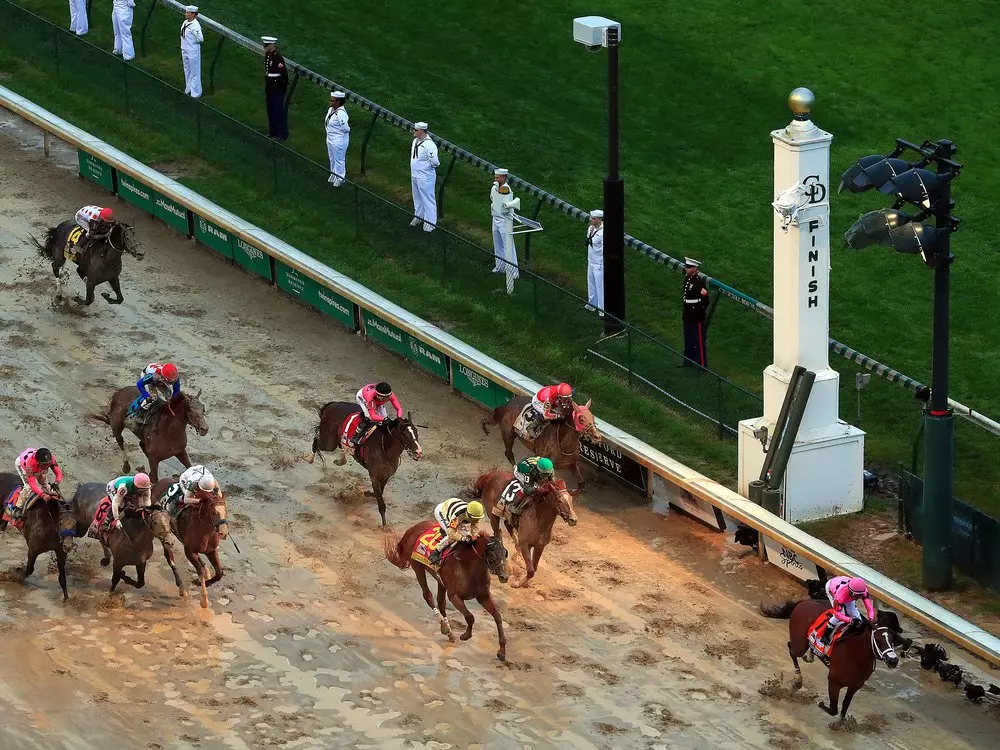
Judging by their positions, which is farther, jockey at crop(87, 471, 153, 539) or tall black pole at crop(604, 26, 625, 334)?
tall black pole at crop(604, 26, 625, 334)

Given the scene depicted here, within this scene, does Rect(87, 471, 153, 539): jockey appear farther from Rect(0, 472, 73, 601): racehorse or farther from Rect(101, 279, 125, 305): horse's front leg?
Rect(101, 279, 125, 305): horse's front leg

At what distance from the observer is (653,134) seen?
30.1 m

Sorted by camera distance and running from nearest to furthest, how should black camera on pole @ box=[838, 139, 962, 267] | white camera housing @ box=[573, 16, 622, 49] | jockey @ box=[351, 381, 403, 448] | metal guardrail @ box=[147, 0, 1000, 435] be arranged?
1. black camera on pole @ box=[838, 139, 962, 267]
2. jockey @ box=[351, 381, 403, 448]
3. metal guardrail @ box=[147, 0, 1000, 435]
4. white camera housing @ box=[573, 16, 622, 49]

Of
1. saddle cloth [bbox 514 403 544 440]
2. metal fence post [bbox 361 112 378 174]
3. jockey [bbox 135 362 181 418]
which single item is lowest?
saddle cloth [bbox 514 403 544 440]

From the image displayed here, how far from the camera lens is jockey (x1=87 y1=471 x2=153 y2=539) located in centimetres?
1844

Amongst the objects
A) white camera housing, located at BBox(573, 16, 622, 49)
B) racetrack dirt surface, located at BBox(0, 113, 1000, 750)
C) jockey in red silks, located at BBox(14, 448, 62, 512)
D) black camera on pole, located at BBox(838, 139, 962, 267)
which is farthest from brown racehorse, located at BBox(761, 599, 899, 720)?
white camera housing, located at BBox(573, 16, 622, 49)

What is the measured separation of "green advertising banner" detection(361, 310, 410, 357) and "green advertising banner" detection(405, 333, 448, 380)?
0.32ft

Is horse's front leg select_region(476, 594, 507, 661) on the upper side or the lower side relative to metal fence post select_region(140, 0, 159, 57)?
lower

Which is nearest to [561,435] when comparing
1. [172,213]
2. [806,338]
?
[806,338]

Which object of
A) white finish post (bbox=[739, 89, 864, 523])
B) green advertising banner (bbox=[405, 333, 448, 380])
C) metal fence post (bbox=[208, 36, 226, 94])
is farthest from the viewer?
metal fence post (bbox=[208, 36, 226, 94])

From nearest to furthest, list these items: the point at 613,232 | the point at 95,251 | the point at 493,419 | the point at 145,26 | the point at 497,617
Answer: the point at 497,617 → the point at 493,419 → the point at 613,232 → the point at 95,251 → the point at 145,26

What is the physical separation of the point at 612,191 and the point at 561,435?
3930 millimetres

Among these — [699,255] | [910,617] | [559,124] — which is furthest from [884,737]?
[559,124]

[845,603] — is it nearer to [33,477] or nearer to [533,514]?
[533,514]
